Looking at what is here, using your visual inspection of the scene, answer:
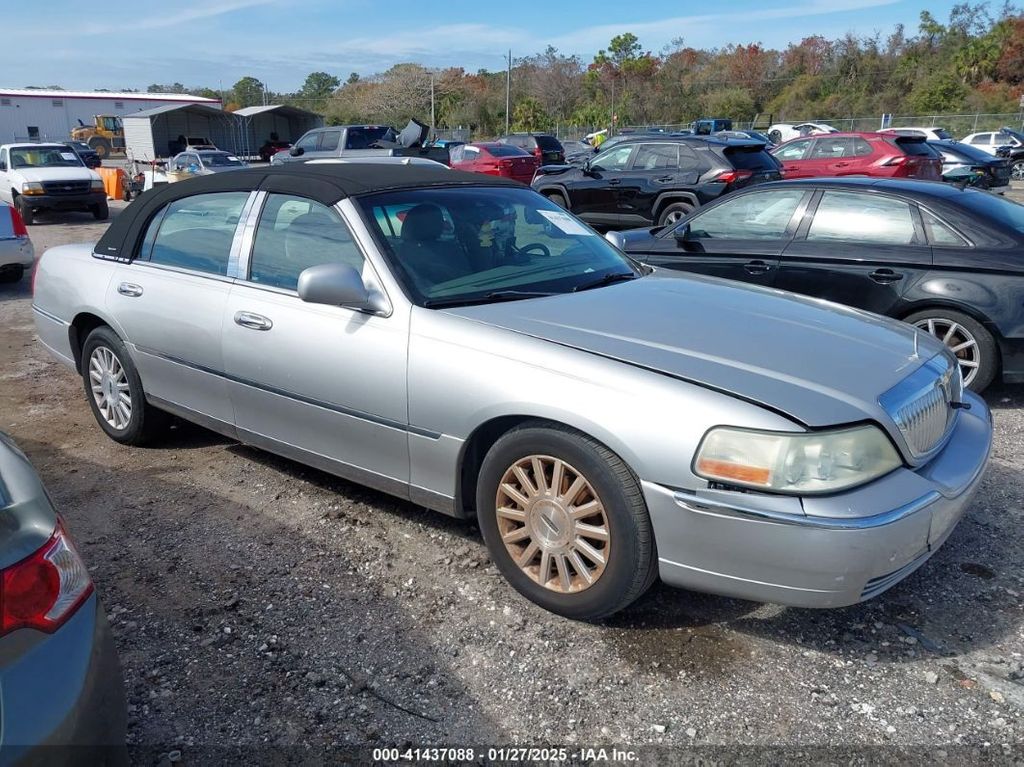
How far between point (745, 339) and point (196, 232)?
2.88 meters

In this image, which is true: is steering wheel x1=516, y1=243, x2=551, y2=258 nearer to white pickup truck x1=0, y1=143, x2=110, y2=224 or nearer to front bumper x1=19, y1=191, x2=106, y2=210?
white pickup truck x1=0, y1=143, x2=110, y2=224

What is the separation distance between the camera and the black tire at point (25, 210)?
17219 mm

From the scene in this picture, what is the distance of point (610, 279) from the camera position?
12.8ft

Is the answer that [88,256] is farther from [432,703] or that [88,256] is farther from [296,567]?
[432,703]

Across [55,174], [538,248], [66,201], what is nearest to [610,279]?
[538,248]

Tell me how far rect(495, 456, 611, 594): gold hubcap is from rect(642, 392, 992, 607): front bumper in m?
0.25

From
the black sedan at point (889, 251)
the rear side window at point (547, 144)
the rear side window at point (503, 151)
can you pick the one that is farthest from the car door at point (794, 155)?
the black sedan at point (889, 251)

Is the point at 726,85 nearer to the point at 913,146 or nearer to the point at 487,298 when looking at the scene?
the point at 913,146

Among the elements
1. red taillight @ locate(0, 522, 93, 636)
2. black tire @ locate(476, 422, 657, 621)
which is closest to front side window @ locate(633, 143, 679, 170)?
black tire @ locate(476, 422, 657, 621)

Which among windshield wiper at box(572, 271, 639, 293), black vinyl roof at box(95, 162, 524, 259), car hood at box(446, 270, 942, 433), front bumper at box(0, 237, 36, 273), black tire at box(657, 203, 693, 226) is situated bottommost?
front bumper at box(0, 237, 36, 273)

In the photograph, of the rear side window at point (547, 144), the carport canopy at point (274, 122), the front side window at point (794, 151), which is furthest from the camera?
the carport canopy at point (274, 122)

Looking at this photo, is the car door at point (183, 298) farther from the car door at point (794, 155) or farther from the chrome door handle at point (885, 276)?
the car door at point (794, 155)

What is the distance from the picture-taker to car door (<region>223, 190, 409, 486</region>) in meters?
3.36

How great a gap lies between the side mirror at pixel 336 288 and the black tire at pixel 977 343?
4011 mm
